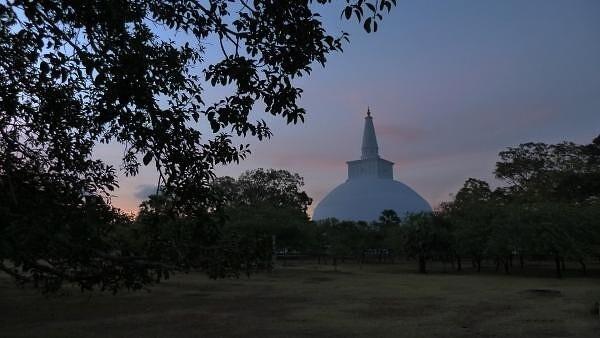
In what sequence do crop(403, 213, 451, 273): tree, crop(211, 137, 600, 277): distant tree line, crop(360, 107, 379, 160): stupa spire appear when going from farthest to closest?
crop(360, 107, 379, 160): stupa spire → crop(403, 213, 451, 273): tree → crop(211, 137, 600, 277): distant tree line

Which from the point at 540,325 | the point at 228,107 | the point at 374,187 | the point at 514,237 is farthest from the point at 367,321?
the point at 374,187

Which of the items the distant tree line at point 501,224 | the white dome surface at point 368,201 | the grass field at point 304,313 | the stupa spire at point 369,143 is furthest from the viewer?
A: the stupa spire at point 369,143

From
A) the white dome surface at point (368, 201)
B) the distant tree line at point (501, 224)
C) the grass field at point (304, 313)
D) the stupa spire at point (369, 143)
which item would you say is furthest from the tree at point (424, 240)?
the stupa spire at point (369, 143)

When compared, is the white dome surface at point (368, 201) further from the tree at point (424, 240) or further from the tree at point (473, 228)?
the tree at point (424, 240)

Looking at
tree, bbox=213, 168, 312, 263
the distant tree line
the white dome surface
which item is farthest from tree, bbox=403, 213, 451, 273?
the white dome surface

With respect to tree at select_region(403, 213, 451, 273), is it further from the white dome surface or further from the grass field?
the white dome surface

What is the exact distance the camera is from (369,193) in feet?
244

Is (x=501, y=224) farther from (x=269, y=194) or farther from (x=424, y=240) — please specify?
(x=269, y=194)

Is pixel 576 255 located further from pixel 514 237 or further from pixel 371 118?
pixel 371 118

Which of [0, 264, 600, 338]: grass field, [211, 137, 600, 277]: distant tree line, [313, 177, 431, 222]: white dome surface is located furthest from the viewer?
[313, 177, 431, 222]: white dome surface

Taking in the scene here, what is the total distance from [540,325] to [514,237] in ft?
59.0

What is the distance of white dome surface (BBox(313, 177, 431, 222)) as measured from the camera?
2813 inches

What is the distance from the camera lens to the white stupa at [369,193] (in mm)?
71812

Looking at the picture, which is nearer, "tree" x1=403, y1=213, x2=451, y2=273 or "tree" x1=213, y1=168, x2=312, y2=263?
"tree" x1=403, y1=213, x2=451, y2=273
